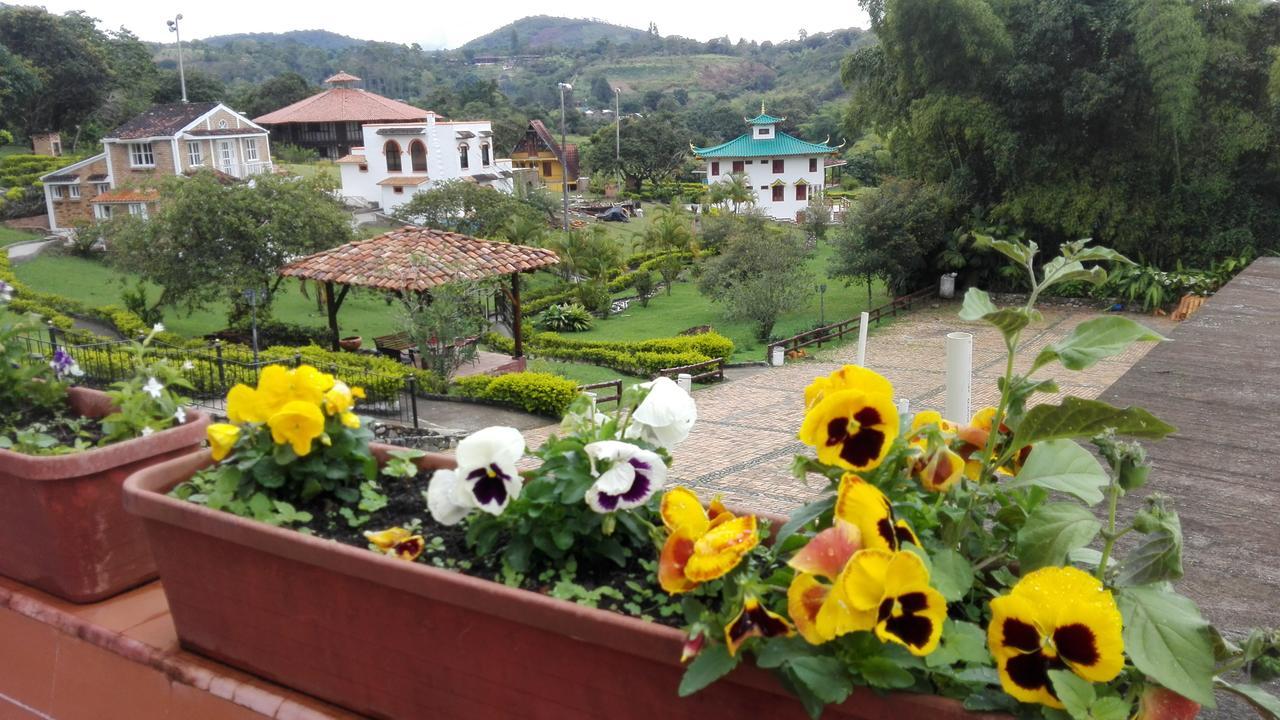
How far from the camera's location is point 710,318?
83.0ft

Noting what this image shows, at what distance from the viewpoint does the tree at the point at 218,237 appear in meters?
19.3

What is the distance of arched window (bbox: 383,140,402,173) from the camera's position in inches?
1640

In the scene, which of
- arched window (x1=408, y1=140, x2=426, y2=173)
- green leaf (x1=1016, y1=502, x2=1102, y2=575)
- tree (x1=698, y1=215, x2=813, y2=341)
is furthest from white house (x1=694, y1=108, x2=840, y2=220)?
green leaf (x1=1016, y1=502, x2=1102, y2=575)

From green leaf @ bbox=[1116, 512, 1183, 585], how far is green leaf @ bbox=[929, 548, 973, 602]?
0.19 m

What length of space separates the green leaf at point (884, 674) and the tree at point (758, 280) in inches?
838

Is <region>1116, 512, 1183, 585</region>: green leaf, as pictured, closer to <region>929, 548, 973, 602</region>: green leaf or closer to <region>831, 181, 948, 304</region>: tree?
Result: <region>929, 548, 973, 602</region>: green leaf

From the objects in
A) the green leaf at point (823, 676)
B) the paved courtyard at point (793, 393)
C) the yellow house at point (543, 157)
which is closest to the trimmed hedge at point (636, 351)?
the paved courtyard at point (793, 393)

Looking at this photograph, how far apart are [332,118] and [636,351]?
4505 centimetres

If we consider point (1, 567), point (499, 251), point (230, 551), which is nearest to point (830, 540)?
point (230, 551)

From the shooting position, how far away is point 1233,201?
22.2 m

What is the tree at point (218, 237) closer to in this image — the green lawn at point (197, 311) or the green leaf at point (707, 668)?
the green lawn at point (197, 311)

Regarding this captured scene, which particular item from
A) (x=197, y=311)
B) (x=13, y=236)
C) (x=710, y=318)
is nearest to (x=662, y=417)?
(x=710, y=318)

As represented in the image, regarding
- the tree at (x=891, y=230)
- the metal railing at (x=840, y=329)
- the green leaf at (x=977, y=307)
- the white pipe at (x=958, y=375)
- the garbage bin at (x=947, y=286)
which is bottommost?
the metal railing at (x=840, y=329)

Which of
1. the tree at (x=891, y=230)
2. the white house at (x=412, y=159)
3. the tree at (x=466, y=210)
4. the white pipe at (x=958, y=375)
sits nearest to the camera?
the white pipe at (x=958, y=375)
